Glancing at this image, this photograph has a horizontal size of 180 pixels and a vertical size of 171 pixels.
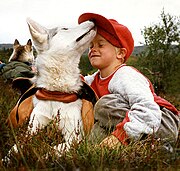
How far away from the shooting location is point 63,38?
18.7ft

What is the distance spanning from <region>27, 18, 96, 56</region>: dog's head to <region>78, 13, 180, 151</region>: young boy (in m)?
0.24

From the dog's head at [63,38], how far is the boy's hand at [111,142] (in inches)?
53.5

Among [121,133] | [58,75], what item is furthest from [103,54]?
[121,133]

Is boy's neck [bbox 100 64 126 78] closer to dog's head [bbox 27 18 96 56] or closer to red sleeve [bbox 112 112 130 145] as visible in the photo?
dog's head [bbox 27 18 96 56]

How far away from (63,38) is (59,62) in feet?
1.08

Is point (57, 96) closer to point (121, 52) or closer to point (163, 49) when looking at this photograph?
point (121, 52)

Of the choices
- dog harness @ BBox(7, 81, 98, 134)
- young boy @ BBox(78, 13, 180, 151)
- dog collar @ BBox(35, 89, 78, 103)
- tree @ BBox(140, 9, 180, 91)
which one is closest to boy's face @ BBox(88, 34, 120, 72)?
young boy @ BBox(78, 13, 180, 151)

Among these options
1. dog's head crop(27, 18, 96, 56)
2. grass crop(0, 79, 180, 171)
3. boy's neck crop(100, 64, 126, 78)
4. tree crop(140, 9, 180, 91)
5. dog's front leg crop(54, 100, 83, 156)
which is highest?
dog's head crop(27, 18, 96, 56)

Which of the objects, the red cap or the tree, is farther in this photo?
the tree

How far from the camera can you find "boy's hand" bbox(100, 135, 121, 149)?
4294 mm

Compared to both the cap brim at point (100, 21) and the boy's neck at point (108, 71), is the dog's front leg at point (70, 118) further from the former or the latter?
the cap brim at point (100, 21)

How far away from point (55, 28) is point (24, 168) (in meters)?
2.68

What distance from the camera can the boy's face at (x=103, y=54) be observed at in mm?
5781

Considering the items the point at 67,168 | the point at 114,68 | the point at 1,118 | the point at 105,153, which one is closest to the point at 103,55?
the point at 114,68
